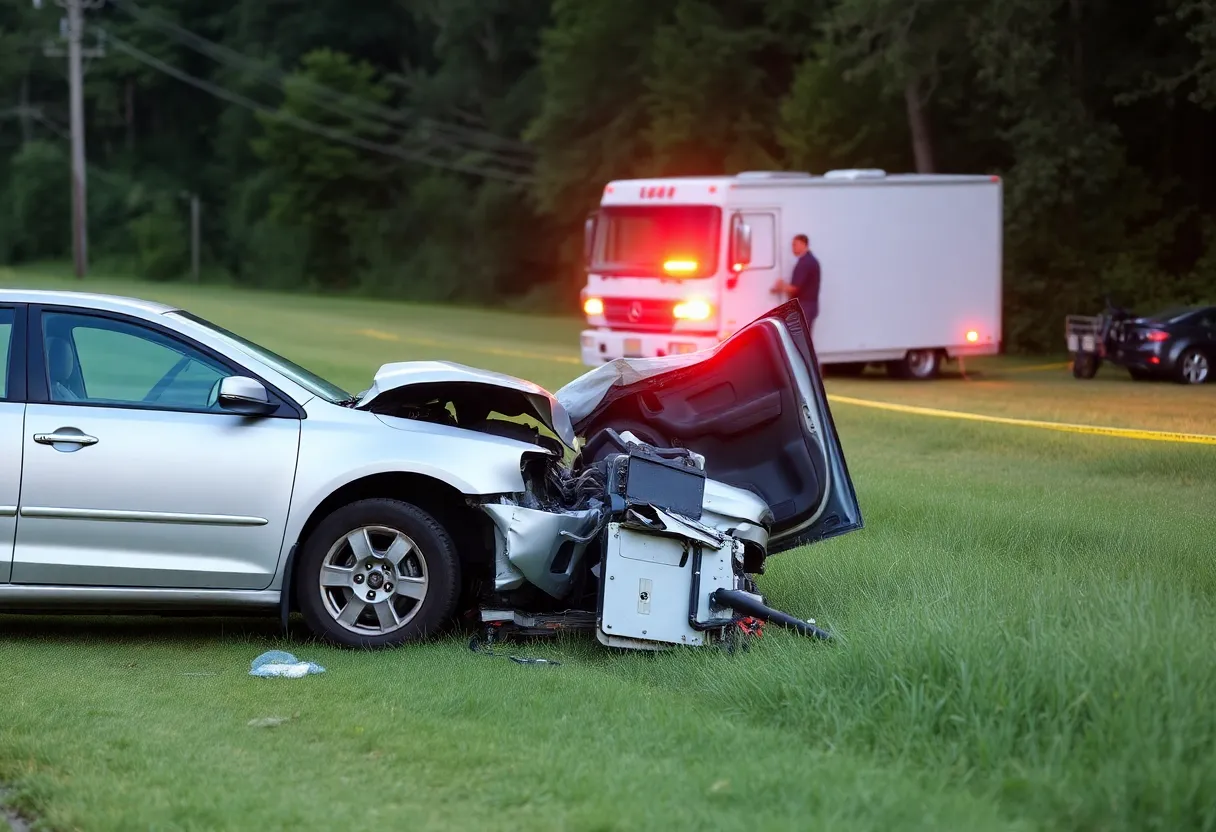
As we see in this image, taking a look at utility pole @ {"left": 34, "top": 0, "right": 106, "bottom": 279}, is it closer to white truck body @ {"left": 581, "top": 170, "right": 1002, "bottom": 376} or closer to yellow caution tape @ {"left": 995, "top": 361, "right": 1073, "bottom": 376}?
yellow caution tape @ {"left": 995, "top": 361, "right": 1073, "bottom": 376}

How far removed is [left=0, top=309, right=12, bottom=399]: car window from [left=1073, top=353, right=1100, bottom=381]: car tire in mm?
20431

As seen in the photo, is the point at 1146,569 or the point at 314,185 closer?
the point at 1146,569

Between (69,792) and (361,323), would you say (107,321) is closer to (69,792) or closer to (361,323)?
(69,792)

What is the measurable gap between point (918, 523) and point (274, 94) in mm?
77471

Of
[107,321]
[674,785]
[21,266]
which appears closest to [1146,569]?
[674,785]

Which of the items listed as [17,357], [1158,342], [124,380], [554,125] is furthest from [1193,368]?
[554,125]

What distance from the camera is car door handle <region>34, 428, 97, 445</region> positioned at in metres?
7.23

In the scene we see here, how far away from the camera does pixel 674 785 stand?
514cm

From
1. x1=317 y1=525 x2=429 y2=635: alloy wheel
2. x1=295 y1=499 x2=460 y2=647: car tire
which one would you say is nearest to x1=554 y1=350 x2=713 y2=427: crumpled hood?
x1=295 y1=499 x2=460 y2=647: car tire

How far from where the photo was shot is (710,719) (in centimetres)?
593

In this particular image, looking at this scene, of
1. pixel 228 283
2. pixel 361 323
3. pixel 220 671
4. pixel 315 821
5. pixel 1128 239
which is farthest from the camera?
pixel 228 283

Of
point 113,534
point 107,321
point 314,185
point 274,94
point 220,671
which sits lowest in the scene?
point 220,671

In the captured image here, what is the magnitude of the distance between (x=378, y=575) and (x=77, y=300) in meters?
1.91

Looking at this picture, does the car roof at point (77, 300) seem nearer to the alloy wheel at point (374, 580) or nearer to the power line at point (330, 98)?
the alloy wheel at point (374, 580)
